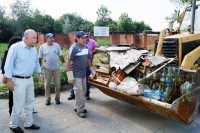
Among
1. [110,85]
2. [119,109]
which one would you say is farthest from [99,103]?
[110,85]

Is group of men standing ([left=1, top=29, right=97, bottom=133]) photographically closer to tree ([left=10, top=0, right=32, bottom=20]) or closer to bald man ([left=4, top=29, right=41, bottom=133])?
bald man ([left=4, top=29, right=41, bottom=133])

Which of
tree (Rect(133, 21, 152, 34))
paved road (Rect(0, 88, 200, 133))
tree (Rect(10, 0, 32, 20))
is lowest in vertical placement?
paved road (Rect(0, 88, 200, 133))

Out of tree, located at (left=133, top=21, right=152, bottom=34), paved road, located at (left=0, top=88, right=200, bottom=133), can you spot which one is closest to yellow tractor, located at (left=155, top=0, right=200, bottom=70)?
paved road, located at (left=0, top=88, right=200, bottom=133)

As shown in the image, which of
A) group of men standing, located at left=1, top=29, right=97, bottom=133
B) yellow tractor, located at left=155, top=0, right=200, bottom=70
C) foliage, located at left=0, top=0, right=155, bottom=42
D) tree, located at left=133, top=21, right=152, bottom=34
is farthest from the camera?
tree, located at left=133, top=21, right=152, bottom=34

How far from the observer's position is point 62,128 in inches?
226

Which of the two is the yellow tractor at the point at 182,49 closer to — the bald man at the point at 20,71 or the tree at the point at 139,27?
the bald man at the point at 20,71

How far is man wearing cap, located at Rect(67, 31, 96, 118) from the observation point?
20.7ft

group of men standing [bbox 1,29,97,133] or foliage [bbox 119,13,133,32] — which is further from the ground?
foliage [bbox 119,13,133,32]

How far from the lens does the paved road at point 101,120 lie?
5.71 metres

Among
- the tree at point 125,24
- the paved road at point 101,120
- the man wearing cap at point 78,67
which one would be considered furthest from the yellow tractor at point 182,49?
the tree at point 125,24

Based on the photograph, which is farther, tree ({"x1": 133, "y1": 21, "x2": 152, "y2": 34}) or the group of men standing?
tree ({"x1": 133, "y1": 21, "x2": 152, "y2": 34})

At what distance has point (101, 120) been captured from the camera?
6.27 metres

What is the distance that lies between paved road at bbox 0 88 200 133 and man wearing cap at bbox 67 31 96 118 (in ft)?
1.35

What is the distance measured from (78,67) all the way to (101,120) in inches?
49.9
